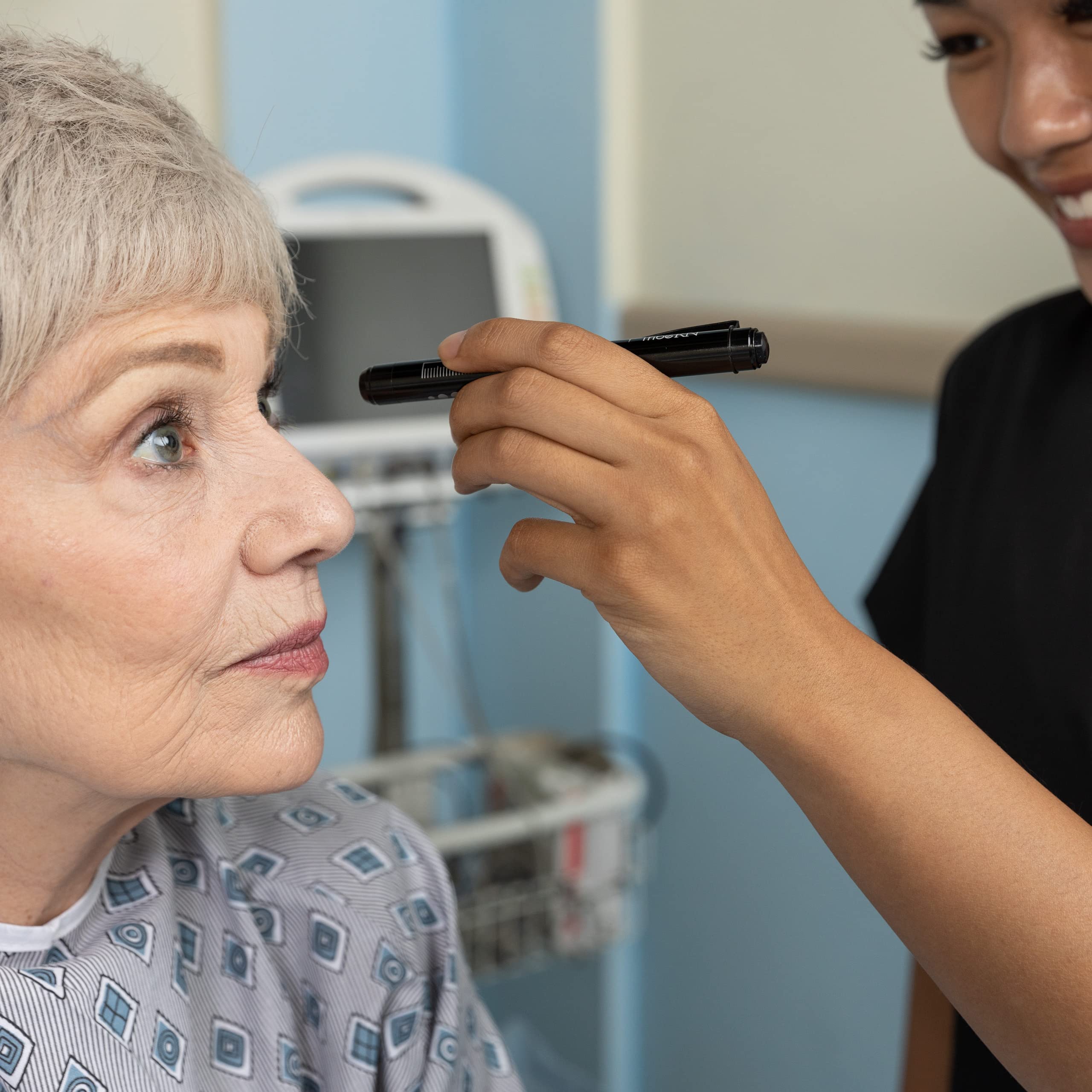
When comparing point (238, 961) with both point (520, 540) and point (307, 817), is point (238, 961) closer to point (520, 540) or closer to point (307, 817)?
point (307, 817)

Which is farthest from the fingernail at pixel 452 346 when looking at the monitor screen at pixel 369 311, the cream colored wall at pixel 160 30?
the cream colored wall at pixel 160 30

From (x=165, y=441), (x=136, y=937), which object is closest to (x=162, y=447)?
(x=165, y=441)

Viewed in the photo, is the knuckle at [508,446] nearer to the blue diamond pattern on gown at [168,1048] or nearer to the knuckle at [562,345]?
the knuckle at [562,345]

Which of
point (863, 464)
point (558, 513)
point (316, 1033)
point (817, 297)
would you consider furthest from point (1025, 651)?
point (558, 513)

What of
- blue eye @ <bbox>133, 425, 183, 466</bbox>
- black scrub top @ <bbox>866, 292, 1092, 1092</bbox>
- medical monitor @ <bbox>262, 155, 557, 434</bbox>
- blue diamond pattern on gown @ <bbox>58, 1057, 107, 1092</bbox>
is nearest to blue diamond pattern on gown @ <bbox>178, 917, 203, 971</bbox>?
blue diamond pattern on gown @ <bbox>58, 1057, 107, 1092</bbox>

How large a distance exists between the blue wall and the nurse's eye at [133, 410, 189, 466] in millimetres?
1086

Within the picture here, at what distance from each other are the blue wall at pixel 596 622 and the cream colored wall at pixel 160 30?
6 centimetres

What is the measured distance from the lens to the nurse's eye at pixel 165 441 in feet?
2.54

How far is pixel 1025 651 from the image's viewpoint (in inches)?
38.7

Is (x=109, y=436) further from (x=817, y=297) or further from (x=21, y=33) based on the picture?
(x=817, y=297)

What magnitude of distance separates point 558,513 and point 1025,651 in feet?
3.95

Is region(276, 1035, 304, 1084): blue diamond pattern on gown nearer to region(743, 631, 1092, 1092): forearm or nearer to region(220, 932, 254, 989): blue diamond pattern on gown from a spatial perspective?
region(220, 932, 254, 989): blue diamond pattern on gown

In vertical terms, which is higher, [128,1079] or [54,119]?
[54,119]

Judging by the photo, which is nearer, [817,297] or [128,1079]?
[128,1079]
